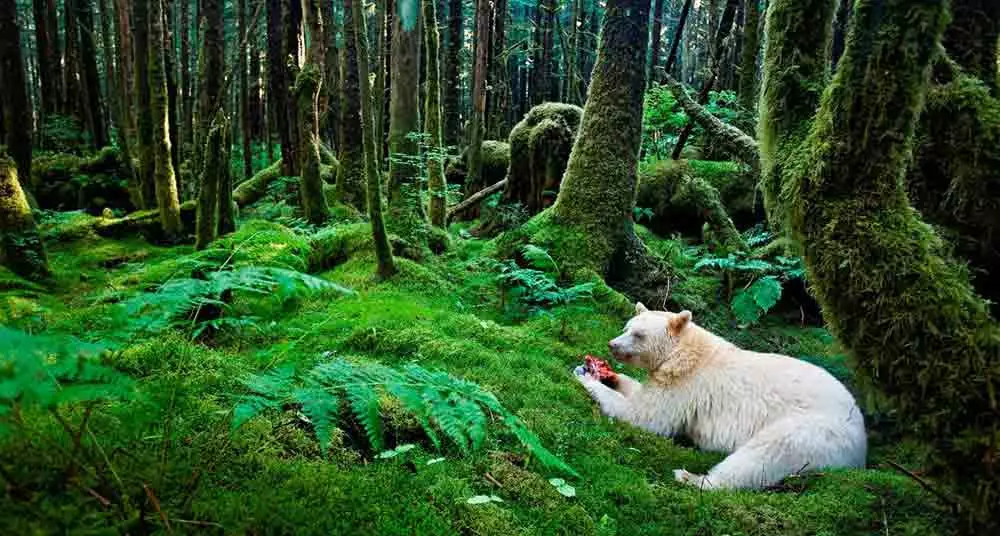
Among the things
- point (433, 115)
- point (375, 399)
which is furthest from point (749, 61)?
point (375, 399)

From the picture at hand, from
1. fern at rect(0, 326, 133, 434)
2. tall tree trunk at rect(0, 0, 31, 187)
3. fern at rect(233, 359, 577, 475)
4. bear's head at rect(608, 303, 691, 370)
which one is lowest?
bear's head at rect(608, 303, 691, 370)

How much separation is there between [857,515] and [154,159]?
37.6 feet

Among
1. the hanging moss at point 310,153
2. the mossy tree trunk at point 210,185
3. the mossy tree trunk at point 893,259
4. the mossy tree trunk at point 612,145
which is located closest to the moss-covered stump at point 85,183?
the hanging moss at point 310,153

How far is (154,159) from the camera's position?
10.4 meters

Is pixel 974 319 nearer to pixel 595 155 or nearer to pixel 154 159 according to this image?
pixel 595 155

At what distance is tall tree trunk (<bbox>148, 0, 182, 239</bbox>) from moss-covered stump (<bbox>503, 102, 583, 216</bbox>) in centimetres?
610

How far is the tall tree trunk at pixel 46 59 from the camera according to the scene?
18625 millimetres

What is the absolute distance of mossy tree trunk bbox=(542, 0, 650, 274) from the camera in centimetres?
782

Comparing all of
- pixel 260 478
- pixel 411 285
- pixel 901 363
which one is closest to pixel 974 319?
pixel 901 363

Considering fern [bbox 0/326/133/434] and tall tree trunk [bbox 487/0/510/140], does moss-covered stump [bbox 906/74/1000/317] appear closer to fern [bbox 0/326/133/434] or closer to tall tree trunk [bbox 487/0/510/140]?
fern [bbox 0/326/133/434]

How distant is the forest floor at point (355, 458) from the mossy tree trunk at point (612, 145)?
1.92 m

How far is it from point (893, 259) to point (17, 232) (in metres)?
→ 8.59

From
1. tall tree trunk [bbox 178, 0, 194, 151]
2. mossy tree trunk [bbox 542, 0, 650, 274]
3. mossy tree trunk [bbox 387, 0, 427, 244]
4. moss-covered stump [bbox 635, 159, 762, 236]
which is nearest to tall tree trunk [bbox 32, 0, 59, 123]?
tall tree trunk [bbox 178, 0, 194, 151]

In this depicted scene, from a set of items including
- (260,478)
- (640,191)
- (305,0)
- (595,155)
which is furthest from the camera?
(640,191)
